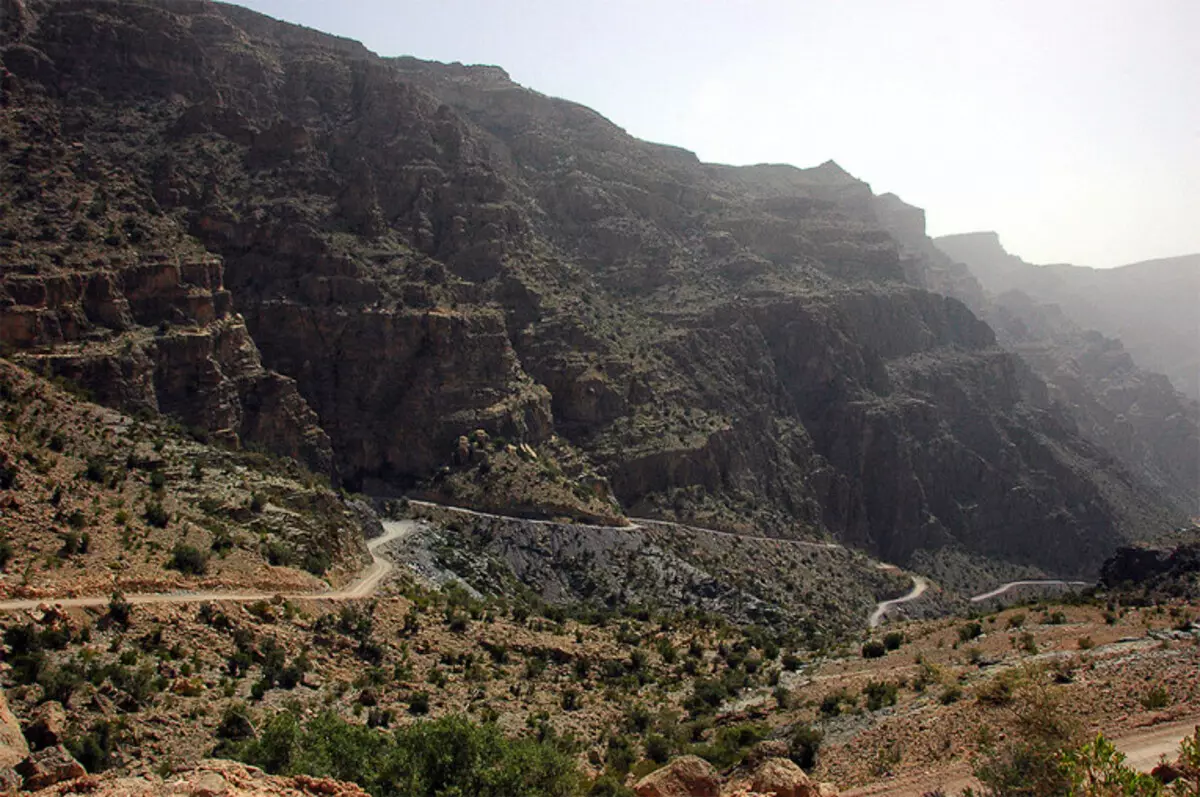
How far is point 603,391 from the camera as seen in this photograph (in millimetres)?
86750

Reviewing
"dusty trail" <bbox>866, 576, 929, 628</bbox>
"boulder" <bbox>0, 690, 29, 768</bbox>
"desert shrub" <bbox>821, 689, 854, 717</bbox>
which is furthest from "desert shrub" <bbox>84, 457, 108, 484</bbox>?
"dusty trail" <bbox>866, 576, 929, 628</bbox>

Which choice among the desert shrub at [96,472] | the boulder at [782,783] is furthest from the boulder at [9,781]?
the desert shrub at [96,472]

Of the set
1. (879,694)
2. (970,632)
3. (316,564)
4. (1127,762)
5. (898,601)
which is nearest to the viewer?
(1127,762)

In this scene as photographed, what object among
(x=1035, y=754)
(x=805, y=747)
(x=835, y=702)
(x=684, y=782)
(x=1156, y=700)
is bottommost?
(x=835, y=702)

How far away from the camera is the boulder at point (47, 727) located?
63.5 ft

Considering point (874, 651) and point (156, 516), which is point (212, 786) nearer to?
point (156, 516)

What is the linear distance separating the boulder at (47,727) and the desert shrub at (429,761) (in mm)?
4018

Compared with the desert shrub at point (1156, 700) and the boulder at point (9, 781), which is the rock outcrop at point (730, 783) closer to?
the desert shrub at point (1156, 700)

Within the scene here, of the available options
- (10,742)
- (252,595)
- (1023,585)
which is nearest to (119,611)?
(252,595)

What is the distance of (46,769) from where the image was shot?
51.1 feet

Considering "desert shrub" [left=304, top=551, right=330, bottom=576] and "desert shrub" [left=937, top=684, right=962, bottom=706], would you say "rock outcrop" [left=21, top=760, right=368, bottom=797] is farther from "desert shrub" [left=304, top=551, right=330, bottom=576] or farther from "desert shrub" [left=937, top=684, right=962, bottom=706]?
"desert shrub" [left=304, top=551, right=330, bottom=576]

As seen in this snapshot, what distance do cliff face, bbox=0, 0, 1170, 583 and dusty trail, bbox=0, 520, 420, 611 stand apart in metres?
20.8

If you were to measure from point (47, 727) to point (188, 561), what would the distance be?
1329 cm

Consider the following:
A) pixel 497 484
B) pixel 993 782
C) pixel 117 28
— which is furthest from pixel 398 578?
pixel 117 28
